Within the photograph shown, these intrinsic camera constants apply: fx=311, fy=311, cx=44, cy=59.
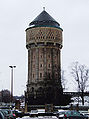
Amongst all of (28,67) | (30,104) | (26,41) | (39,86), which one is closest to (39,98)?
(30,104)

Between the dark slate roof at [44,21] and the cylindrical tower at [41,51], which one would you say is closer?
the cylindrical tower at [41,51]

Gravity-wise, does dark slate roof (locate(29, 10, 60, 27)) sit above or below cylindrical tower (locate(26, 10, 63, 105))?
above

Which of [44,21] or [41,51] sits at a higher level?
[44,21]

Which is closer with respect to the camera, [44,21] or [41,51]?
[41,51]

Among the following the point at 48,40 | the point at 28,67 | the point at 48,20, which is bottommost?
the point at 28,67

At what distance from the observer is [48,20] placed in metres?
91.6

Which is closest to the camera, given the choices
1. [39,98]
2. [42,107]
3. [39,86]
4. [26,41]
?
[42,107]

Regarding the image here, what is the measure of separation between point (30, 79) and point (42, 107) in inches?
750

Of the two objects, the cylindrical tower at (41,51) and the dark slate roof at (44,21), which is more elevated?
the dark slate roof at (44,21)

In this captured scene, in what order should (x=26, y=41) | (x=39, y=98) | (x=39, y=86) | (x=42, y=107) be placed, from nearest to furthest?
(x=42, y=107), (x=39, y=98), (x=39, y=86), (x=26, y=41)

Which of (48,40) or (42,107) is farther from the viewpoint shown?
(48,40)

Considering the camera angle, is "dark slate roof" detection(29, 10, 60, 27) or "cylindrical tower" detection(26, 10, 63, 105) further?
"dark slate roof" detection(29, 10, 60, 27)

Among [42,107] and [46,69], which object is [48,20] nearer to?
[46,69]

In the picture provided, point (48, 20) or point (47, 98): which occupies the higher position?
point (48, 20)
